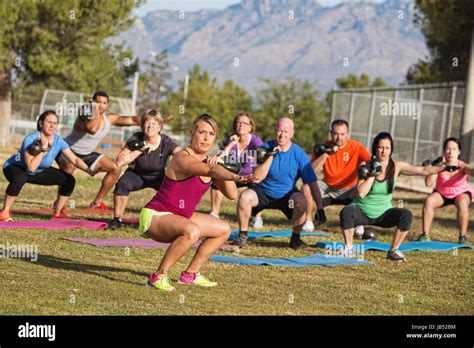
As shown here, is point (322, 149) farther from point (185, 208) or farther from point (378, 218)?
point (185, 208)

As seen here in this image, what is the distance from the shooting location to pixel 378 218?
12.8 m

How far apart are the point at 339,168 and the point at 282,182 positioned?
73.4 inches

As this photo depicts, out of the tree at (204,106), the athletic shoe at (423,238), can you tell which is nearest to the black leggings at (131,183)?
the athletic shoe at (423,238)

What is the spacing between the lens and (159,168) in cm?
1462

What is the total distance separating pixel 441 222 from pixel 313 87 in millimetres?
61616

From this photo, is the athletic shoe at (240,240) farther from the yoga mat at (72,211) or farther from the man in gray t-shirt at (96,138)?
the yoga mat at (72,211)

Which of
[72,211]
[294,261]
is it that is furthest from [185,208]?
[72,211]

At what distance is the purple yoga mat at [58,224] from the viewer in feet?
44.7

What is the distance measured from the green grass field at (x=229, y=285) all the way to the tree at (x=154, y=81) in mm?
79716

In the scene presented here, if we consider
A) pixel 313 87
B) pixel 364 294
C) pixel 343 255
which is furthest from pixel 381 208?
pixel 313 87

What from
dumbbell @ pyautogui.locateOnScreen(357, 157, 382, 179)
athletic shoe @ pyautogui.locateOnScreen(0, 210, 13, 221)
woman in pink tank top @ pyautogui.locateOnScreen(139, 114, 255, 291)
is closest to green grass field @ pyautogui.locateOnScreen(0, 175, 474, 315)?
woman in pink tank top @ pyautogui.locateOnScreen(139, 114, 255, 291)

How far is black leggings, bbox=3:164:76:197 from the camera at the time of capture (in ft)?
47.1

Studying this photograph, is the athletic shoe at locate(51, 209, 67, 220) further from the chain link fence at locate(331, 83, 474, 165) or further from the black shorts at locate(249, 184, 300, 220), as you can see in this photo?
the chain link fence at locate(331, 83, 474, 165)

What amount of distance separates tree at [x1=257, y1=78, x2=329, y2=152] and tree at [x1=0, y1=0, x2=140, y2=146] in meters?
28.6
